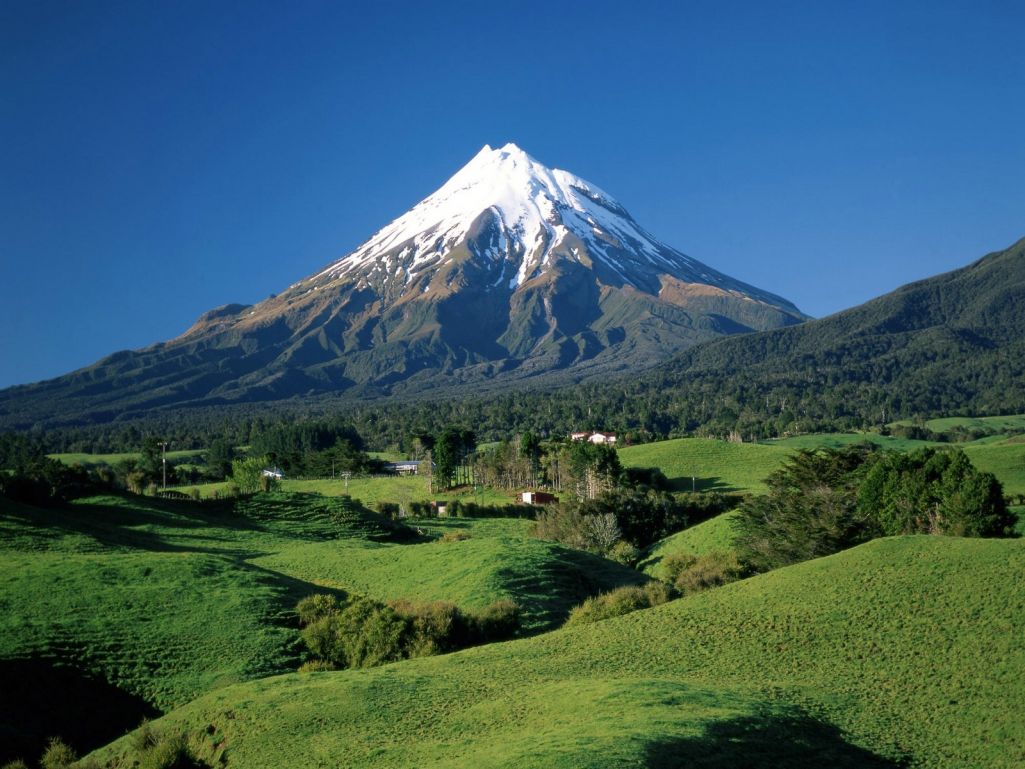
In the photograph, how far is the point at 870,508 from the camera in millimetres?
48969

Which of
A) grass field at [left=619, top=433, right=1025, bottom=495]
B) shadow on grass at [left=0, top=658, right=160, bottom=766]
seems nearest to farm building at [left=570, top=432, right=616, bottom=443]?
grass field at [left=619, top=433, right=1025, bottom=495]

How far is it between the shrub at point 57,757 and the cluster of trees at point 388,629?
667 centimetres

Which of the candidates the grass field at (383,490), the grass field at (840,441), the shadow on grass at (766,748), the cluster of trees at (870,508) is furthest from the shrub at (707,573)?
the grass field at (840,441)

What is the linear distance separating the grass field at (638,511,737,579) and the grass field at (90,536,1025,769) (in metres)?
22.3

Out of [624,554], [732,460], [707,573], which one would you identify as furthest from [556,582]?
[732,460]

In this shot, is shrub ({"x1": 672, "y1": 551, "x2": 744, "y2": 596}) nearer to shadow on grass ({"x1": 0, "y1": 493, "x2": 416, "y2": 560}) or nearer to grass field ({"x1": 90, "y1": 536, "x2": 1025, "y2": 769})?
grass field ({"x1": 90, "y1": 536, "x2": 1025, "y2": 769})

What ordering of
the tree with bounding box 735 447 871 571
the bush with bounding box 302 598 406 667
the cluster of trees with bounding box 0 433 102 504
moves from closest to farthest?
1. the bush with bounding box 302 598 406 667
2. the tree with bounding box 735 447 871 571
3. the cluster of trees with bounding box 0 433 102 504

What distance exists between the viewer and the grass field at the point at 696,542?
52.2 m

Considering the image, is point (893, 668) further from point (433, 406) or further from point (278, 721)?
point (433, 406)

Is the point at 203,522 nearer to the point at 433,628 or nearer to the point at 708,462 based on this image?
the point at 433,628

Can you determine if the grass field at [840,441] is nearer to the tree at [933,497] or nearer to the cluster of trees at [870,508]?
the cluster of trees at [870,508]

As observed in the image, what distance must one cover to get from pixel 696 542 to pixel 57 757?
38.5 metres

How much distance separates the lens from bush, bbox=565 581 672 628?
30.7 metres

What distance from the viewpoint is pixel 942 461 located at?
48312 millimetres
